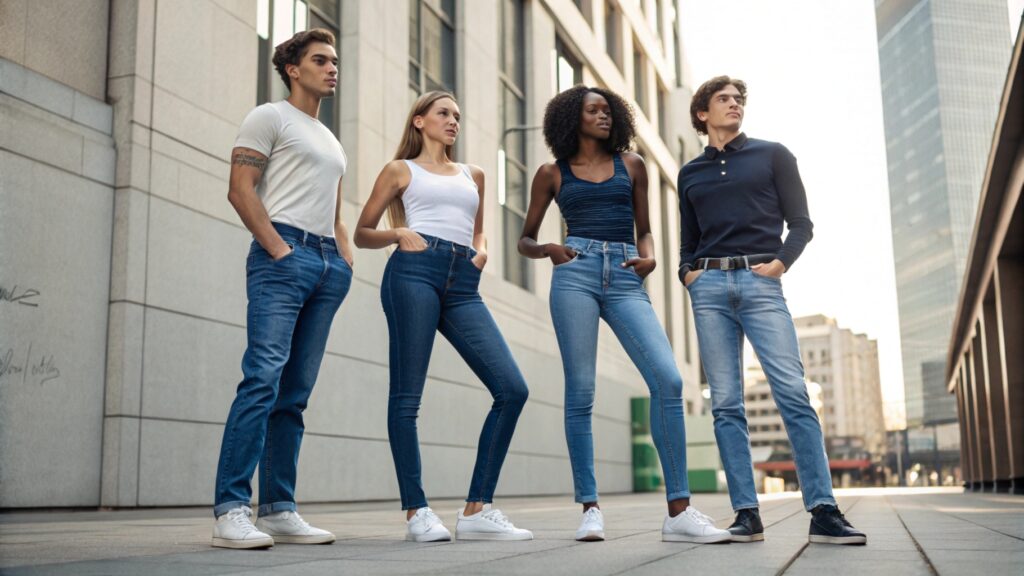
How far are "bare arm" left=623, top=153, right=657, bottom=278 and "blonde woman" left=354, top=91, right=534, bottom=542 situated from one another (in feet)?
2.59

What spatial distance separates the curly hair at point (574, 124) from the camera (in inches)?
195

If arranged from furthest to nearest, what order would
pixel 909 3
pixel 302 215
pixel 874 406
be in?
1. pixel 874 406
2. pixel 909 3
3. pixel 302 215

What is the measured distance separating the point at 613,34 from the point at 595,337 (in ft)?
85.0

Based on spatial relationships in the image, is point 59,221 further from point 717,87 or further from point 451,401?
point 451,401

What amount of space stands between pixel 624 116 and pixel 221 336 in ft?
21.0

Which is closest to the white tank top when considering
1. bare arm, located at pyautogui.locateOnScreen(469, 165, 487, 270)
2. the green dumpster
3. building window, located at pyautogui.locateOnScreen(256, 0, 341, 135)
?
bare arm, located at pyautogui.locateOnScreen(469, 165, 487, 270)

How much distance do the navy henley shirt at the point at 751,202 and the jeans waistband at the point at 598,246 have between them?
36 centimetres

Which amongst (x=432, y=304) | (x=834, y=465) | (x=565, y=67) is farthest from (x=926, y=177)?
(x=432, y=304)

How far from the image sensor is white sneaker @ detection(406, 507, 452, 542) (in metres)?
4.53

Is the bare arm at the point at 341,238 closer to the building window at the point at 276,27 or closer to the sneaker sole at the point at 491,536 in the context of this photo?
the sneaker sole at the point at 491,536

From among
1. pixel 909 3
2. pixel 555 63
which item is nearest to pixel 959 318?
pixel 555 63

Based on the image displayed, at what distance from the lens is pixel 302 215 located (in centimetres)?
448

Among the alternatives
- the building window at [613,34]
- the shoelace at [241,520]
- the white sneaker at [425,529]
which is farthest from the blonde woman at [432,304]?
the building window at [613,34]

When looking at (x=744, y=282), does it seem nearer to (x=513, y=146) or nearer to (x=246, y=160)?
(x=246, y=160)
